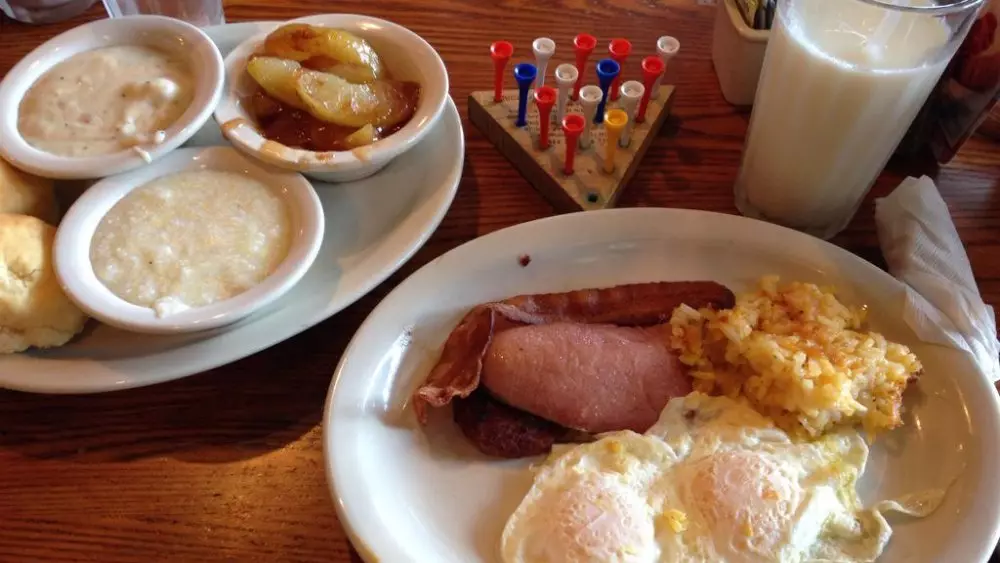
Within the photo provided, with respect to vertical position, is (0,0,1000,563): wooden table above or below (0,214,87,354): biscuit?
below

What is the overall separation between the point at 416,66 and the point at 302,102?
12.3 inches

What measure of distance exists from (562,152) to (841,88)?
666 mm

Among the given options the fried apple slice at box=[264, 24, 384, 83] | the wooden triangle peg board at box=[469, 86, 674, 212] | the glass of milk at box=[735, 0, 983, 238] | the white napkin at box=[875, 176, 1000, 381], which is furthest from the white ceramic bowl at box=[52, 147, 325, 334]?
the white napkin at box=[875, 176, 1000, 381]

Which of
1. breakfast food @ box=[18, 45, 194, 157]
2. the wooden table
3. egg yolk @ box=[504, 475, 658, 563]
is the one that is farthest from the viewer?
breakfast food @ box=[18, 45, 194, 157]

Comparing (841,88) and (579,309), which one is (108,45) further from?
(841,88)

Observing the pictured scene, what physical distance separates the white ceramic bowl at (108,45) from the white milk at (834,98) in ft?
4.20

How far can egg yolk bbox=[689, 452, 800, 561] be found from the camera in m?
1.27

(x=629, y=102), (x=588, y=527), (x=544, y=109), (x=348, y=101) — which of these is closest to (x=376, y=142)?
(x=348, y=101)

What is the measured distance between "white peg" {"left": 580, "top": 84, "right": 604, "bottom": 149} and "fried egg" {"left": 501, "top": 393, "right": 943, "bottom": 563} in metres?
0.80

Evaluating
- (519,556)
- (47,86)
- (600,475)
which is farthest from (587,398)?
(47,86)

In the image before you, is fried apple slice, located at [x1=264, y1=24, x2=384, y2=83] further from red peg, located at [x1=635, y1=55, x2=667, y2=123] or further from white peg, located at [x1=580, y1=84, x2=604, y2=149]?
red peg, located at [x1=635, y1=55, x2=667, y2=123]

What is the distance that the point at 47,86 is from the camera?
1684 millimetres

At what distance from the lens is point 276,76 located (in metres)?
1.71

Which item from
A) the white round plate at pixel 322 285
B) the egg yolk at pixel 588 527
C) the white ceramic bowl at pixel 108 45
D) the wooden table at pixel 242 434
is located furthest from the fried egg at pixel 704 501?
the white ceramic bowl at pixel 108 45
